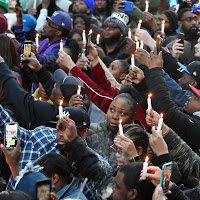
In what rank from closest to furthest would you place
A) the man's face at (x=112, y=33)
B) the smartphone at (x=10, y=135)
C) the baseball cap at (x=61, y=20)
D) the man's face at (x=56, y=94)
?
the smartphone at (x=10, y=135) < the man's face at (x=56, y=94) < the baseball cap at (x=61, y=20) < the man's face at (x=112, y=33)

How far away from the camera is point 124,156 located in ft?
14.5

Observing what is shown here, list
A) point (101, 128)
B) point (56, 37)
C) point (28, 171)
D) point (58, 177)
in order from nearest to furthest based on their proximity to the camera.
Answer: point (28, 171)
point (58, 177)
point (101, 128)
point (56, 37)

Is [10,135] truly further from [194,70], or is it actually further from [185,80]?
[185,80]

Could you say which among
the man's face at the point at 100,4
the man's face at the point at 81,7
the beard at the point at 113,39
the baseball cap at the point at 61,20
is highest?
the baseball cap at the point at 61,20

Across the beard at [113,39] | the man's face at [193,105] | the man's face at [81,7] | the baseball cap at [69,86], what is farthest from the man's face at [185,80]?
the man's face at [81,7]

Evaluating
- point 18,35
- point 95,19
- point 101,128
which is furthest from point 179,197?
point 95,19

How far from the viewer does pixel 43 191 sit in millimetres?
3172

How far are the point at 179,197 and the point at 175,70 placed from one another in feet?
10.2

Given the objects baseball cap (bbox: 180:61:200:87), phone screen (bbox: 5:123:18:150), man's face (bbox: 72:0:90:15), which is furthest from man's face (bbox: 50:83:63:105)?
man's face (bbox: 72:0:90:15)

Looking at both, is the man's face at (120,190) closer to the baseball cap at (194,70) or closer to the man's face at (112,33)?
the baseball cap at (194,70)

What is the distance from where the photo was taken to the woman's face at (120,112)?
5551 mm

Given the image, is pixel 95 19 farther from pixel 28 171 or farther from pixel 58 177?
pixel 28 171

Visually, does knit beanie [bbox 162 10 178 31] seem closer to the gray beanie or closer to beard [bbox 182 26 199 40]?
beard [bbox 182 26 199 40]

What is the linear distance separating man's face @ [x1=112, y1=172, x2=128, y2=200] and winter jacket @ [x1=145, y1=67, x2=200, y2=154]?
135cm
